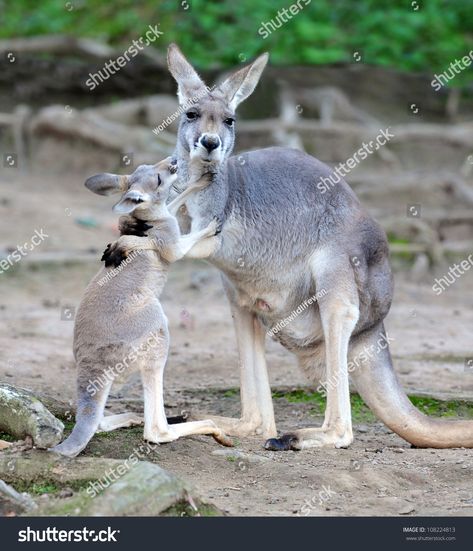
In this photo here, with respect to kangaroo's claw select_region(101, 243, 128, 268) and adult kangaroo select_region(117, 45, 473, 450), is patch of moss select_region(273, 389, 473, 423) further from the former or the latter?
kangaroo's claw select_region(101, 243, 128, 268)

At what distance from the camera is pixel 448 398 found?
277 inches

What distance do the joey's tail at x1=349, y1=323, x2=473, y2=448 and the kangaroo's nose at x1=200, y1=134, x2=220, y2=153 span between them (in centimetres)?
147

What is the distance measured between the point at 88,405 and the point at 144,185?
136 cm

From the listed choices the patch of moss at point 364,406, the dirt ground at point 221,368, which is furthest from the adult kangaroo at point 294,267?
the patch of moss at point 364,406

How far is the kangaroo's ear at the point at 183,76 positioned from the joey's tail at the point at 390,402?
176 centimetres

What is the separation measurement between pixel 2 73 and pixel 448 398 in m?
10.0

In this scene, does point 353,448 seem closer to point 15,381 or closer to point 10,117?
point 15,381

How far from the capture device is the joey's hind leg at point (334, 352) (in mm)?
5949

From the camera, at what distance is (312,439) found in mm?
5949

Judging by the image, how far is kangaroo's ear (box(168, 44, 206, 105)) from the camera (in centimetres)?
633

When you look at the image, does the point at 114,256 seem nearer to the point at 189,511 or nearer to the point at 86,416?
the point at 86,416

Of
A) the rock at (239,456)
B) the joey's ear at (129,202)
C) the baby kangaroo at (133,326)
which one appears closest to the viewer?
the baby kangaroo at (133,326)

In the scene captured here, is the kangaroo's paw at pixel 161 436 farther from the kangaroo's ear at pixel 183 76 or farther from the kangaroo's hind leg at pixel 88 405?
the kangaroo's ear at pixel 183 76

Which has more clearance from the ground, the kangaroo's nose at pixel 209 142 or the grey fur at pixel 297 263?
the kangaroo's nose at pixel 209 142
